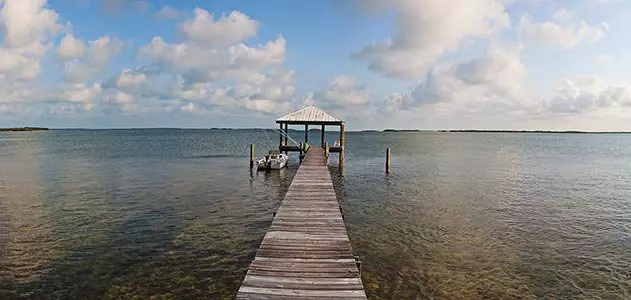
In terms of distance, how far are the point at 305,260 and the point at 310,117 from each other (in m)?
26.1

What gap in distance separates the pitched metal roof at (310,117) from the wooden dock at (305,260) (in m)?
20.1

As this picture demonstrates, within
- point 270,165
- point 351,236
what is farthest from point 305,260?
point 270,165

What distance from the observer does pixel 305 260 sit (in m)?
8.21

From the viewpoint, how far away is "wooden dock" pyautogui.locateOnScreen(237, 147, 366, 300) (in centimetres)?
670

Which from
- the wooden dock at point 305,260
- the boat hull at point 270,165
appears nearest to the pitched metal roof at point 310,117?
the boat hull at point 270,165

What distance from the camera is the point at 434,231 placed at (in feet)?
49.9

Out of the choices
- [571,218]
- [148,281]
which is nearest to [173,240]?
[148,281]

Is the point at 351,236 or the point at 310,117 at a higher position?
the point at 310,117

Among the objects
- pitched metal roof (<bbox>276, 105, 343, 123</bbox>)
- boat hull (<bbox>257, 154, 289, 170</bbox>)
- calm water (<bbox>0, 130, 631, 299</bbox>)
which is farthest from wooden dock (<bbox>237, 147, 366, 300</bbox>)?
pitched metal roof (<bbox>276, 105, 343, 123</bbox>)

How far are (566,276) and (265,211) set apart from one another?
11.9 m

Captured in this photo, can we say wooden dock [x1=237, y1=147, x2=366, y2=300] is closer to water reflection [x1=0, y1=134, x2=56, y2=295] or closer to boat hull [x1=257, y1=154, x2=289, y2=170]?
water reflection [x1=0, y1=134, x2=56, y2=295]

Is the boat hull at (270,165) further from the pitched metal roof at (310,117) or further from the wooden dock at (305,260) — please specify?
the wooden dock at (305,260)

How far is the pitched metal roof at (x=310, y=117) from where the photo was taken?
109 ft

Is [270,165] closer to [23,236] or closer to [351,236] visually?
A: [351,236]
